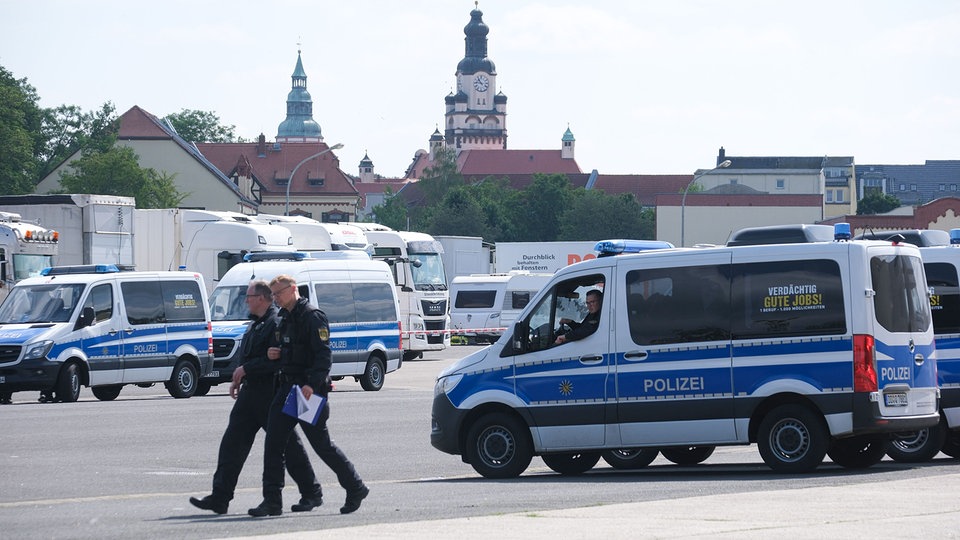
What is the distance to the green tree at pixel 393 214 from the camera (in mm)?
179250

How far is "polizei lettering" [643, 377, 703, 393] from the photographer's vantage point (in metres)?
13.9

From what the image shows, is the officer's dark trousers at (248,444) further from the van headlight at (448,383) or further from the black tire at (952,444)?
the black tire at (952,444)

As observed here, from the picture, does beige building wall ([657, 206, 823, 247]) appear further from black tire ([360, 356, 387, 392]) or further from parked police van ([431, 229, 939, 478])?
parked police van ([431, 229, 939, 478])

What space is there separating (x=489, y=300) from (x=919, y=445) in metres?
42.8

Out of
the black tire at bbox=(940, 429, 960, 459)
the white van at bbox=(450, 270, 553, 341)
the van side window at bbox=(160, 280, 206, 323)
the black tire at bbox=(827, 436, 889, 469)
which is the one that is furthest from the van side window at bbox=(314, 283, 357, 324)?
the white van at bbox=(450, 270, 553, 341)

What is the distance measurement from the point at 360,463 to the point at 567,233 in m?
138

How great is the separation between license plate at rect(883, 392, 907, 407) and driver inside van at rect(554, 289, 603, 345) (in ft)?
8.80

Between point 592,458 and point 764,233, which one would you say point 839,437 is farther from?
point 764,233

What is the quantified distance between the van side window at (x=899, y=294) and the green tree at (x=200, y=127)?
139434 mm

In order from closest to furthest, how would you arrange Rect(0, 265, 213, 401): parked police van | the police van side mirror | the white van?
Rect(0, 265, 213, 401): parked police van, the police van side mirror, the white van

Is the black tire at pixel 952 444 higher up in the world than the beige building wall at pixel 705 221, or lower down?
lower down

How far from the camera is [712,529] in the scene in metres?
9.64

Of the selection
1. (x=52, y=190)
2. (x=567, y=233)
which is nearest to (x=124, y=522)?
(x=52, y=190)

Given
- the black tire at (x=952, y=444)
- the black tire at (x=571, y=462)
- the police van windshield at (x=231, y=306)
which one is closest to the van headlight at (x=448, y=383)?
the black tire at (x=571, y=462)
